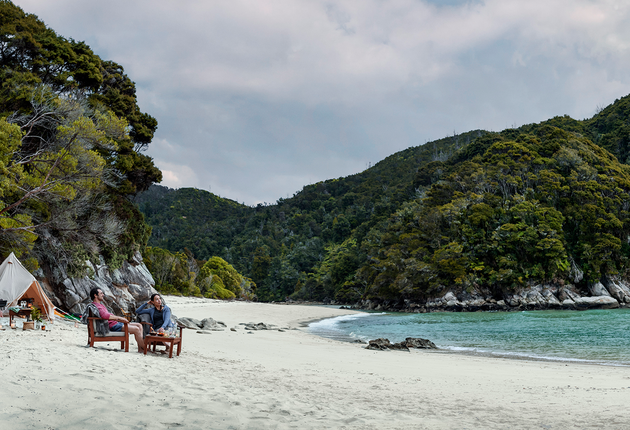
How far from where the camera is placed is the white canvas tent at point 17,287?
11.0 metres

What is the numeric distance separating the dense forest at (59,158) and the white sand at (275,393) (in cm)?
643

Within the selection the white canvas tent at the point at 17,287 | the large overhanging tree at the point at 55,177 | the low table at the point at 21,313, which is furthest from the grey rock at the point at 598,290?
the low table at the point at 21,313

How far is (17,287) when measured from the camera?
11.2m

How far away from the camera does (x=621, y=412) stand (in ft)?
16.2

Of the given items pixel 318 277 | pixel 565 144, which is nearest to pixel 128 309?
pixel 565 144

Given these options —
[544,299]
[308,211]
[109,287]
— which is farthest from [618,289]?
[308,211]

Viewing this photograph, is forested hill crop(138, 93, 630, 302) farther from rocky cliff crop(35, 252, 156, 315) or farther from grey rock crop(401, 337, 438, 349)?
rocky cliff crop(35, 252, 156, 315)

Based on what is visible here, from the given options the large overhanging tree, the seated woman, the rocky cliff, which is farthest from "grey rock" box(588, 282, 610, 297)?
the seated woman

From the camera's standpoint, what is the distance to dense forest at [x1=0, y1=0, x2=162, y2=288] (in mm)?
13367

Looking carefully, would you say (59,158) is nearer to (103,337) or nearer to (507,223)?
(103,337)

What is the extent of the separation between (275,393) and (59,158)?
41.4ft

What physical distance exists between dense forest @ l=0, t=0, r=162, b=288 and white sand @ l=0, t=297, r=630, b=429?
6.43 metres

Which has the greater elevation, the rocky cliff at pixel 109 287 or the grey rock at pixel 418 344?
the rocky cliff at pixel 109 287

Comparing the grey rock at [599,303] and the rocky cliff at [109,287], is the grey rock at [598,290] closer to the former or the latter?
the grey rock at [599,303]
